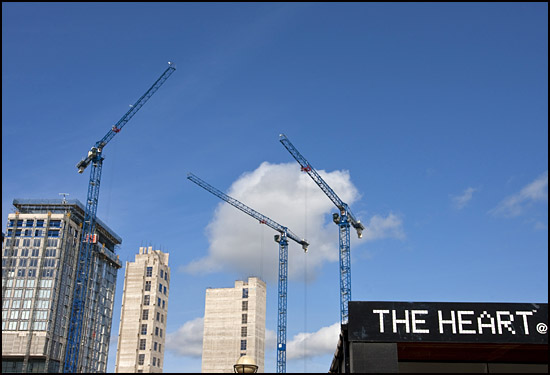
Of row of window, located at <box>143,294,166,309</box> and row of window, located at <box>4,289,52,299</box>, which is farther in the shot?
row of window, located at <box>143,294,166,309</box>

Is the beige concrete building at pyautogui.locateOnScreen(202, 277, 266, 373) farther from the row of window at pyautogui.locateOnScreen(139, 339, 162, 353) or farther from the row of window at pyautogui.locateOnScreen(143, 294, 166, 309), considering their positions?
the row of window at pyautogui.locateOnScreen(143, 294, 166, 309)

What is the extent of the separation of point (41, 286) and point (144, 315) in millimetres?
34329

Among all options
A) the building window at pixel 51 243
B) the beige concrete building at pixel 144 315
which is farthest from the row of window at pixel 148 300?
the building window at pixel 51 243

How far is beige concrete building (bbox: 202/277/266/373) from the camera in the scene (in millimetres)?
188500

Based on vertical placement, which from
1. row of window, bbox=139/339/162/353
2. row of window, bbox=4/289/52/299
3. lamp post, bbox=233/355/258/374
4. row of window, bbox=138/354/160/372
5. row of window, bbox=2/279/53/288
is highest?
row of window, bbox=2/279/53/288

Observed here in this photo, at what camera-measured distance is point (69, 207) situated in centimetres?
16325

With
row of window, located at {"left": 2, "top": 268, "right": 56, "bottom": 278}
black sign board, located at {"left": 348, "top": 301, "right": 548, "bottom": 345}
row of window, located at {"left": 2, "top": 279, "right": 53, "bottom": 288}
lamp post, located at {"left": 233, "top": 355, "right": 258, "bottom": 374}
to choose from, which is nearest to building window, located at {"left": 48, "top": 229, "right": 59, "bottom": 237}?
row of window, located at {"left": 2, "top": 268, "right": 56, "bottom": 278}

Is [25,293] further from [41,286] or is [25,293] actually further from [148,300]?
[148,300]

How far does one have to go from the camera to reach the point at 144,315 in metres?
174

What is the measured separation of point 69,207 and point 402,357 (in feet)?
489

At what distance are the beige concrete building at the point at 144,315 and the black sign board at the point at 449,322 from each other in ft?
495

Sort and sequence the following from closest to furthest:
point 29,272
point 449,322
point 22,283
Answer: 1. point 449,322
2. point 22,283
3. point 29,272

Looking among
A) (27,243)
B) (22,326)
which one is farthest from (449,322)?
(27,243)

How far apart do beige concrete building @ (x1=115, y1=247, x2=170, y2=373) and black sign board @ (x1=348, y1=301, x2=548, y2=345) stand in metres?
151
